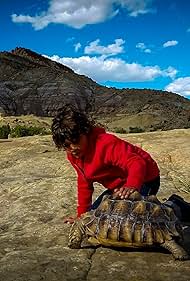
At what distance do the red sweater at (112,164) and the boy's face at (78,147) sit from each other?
0.08 metres

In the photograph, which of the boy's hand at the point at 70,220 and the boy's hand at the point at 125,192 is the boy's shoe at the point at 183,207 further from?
the boy's hand at the point at 70,220

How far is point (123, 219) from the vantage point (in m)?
4.18

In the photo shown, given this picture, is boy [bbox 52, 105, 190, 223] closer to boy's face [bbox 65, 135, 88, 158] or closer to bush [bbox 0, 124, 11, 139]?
boy's face [bbox 65, 135, 88, 158]

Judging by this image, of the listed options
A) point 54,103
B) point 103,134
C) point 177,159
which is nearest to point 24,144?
point 177,159

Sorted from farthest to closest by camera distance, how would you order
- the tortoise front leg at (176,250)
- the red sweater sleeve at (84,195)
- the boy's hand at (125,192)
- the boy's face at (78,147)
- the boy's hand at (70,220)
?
the boy's hand at (70,220)
the red sweater sleeve at (84,195)
the boy's face at (78,147)
the boy's hand at (125,192)
the tortoise front leg at (176,250)

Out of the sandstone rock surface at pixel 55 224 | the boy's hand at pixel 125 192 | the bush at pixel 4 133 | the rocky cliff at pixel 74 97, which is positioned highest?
the rocky cliff at pixel 74 97

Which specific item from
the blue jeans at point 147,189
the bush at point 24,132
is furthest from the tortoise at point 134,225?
the bush at point 24,132

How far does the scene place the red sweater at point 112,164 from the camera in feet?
14.9

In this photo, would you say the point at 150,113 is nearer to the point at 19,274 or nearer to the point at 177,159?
the point at 177,159

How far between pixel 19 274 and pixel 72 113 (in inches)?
60.8

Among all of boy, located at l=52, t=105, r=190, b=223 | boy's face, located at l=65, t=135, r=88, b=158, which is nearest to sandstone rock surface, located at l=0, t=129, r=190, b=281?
boy, located at l=52, t=105, r=190, b=223

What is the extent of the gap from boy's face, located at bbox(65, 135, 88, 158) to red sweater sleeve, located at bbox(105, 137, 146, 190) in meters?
0.22

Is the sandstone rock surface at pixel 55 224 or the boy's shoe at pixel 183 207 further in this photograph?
the boy's shoe at pixel 183 207

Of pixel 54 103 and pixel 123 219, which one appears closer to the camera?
pixel 123 219
